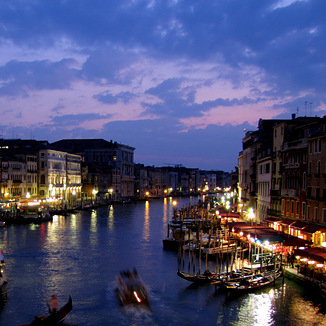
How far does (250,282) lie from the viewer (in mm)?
18578

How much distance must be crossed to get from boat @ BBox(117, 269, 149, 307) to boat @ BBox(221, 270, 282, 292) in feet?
10.2

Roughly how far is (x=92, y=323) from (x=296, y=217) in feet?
47.5

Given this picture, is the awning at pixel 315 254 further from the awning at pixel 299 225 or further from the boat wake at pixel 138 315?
the boat wake at pixel 138 315

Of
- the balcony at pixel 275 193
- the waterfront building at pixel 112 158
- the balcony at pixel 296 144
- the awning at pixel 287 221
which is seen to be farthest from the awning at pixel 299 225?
the waterfront building at pixel 112 158

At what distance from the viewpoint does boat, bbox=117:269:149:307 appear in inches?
691

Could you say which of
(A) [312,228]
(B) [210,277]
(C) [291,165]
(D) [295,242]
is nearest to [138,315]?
(B) [210,277]

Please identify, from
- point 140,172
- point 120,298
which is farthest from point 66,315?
point 140,172

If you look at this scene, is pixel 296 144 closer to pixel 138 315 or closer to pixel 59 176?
pixel 138 315

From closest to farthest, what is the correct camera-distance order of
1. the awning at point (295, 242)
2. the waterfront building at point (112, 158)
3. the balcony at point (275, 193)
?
the awning at point (295, 242), the balcony at point (275, 193), the waterfront building at point (112, 158)

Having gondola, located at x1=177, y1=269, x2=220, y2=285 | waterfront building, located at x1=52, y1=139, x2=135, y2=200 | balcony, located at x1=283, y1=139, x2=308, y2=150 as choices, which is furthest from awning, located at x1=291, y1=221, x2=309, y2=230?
waterfront building, located at x1=52, y1=139, x2=135, y2=200

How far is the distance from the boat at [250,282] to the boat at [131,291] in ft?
10.2

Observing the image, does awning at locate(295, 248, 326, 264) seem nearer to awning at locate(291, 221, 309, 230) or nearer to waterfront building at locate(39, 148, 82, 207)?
awning at locate(291, 221, 309, 230)

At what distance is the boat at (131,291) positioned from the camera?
17.6 m

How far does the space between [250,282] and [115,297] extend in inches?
210
